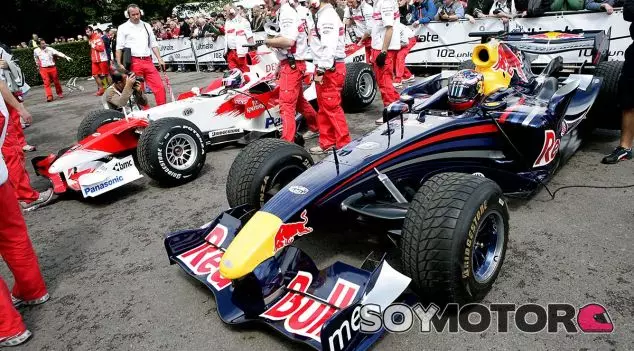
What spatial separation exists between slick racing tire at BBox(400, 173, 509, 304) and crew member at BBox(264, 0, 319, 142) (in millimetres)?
3438

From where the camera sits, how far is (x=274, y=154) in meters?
3.67

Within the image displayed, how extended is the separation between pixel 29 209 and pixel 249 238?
405 cm

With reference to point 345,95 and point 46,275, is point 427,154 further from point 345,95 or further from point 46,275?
point 345,95

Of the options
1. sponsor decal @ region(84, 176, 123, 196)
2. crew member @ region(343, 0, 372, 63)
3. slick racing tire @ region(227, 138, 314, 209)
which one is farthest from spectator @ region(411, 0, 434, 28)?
slick racing tire @ region(227, 138, 314, 209)

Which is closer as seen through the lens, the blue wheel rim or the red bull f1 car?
the red bull f1 car

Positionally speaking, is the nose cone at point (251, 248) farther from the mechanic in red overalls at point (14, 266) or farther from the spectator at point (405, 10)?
the spectator at point (405, 10)

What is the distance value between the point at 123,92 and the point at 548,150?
5471 mm

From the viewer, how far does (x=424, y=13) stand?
36.5 feet

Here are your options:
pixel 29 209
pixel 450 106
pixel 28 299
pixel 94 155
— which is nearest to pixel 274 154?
pixel 450 106

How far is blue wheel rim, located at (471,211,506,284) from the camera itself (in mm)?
2967

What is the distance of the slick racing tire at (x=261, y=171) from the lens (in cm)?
358

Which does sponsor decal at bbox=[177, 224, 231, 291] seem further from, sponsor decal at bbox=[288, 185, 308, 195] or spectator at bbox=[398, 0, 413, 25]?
spectator at bbox=[398, 0, 413, 25]

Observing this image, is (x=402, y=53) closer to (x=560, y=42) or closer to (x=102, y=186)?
(x=560, y=42)

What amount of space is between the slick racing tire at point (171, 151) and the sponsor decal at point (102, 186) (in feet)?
0.97
